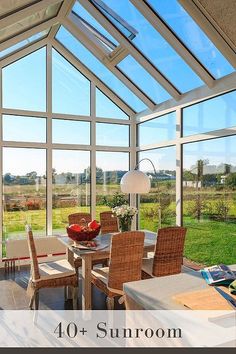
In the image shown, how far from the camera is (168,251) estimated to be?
3.96 m

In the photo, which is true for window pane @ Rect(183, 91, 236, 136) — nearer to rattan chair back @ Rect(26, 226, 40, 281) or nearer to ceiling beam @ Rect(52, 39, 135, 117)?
ceiling beam @ Rect(52, 39, 135, 117)

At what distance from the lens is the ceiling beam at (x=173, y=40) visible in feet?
15.6

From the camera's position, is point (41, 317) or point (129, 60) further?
point (129, 60)

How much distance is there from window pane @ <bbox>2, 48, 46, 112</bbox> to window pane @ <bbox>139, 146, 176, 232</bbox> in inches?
113

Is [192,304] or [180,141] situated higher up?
[180,141]

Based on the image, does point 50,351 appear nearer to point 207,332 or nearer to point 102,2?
point 207,332

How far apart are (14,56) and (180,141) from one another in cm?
396

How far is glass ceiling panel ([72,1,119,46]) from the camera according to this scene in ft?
17.9

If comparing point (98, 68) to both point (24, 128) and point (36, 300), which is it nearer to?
point (24, 128)

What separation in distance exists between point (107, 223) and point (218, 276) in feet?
12.6

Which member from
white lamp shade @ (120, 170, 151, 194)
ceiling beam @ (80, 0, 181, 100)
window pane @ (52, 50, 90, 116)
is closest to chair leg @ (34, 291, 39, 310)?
white lamp shade @ (120, 170, 151, 194)

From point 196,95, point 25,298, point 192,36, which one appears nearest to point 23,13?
point 192,36

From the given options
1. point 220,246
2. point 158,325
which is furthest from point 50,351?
point 220,246

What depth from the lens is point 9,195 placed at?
6422mm
